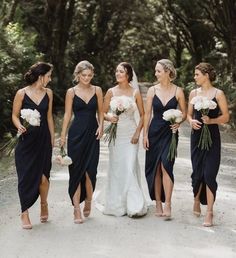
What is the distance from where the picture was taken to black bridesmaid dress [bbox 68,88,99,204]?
7840 millimetres

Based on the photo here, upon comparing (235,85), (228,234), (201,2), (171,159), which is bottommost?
(228,234)

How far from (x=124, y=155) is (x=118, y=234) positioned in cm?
137

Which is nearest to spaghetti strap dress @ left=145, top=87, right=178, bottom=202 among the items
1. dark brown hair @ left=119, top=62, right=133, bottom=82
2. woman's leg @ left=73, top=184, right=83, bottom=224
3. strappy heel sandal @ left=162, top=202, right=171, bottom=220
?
strappy heel sandal @ left=162, top=202, right=171, bottom=220

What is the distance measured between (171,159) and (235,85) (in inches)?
550

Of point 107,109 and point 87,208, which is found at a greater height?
point 107,109

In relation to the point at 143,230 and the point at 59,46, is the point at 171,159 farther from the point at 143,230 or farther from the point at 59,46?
the point at 59,46

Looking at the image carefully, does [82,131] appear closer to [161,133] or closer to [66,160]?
[66,160]

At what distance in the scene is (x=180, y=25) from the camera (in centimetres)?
4134

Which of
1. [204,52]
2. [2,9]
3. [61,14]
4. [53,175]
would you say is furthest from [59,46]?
[53,175]

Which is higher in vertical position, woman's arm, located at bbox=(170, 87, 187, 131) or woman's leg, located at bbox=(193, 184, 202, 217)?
woman's arm, located at bbox=(170, 87, 187, 131)

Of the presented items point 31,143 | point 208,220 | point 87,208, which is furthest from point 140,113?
point 208,220

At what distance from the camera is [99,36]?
143 ft

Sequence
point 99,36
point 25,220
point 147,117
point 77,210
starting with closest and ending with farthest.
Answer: point 25,220 < point 77,210 < point 147,117 < point 99,36

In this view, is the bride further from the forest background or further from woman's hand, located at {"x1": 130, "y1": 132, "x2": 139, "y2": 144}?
the forest background
